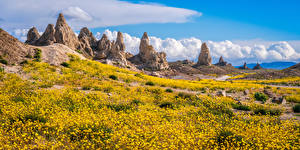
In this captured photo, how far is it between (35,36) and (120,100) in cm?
13147

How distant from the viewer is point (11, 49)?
23859 mm

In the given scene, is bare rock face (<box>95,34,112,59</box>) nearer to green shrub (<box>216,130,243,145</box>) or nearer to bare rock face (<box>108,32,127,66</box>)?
bare rock face (<box>108,32,127,66</box>)

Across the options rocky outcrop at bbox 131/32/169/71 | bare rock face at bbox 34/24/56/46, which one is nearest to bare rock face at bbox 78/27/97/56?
bare rock face at bbox 34/24/56/46

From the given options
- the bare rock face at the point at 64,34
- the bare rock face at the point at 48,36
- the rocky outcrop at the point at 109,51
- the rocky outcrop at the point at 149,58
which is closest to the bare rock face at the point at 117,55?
the rocky outcrop at the point at 109,51

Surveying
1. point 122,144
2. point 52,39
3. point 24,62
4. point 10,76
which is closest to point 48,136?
point 122,144

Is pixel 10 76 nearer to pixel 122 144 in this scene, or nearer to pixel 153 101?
pixel 153 101

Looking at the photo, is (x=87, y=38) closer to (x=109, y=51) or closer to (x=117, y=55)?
(x=109, y=51)

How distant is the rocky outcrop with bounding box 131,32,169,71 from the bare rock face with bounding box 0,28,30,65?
104 meters

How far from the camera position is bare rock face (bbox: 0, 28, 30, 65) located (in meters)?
22.5

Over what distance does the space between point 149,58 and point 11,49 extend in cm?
11740

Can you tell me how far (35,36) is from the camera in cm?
11694

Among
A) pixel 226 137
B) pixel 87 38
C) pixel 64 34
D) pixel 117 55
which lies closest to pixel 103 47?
pixel 87 38

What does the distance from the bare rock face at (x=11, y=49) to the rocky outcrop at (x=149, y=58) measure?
340 ft

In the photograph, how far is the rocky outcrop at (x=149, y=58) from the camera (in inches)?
5182
